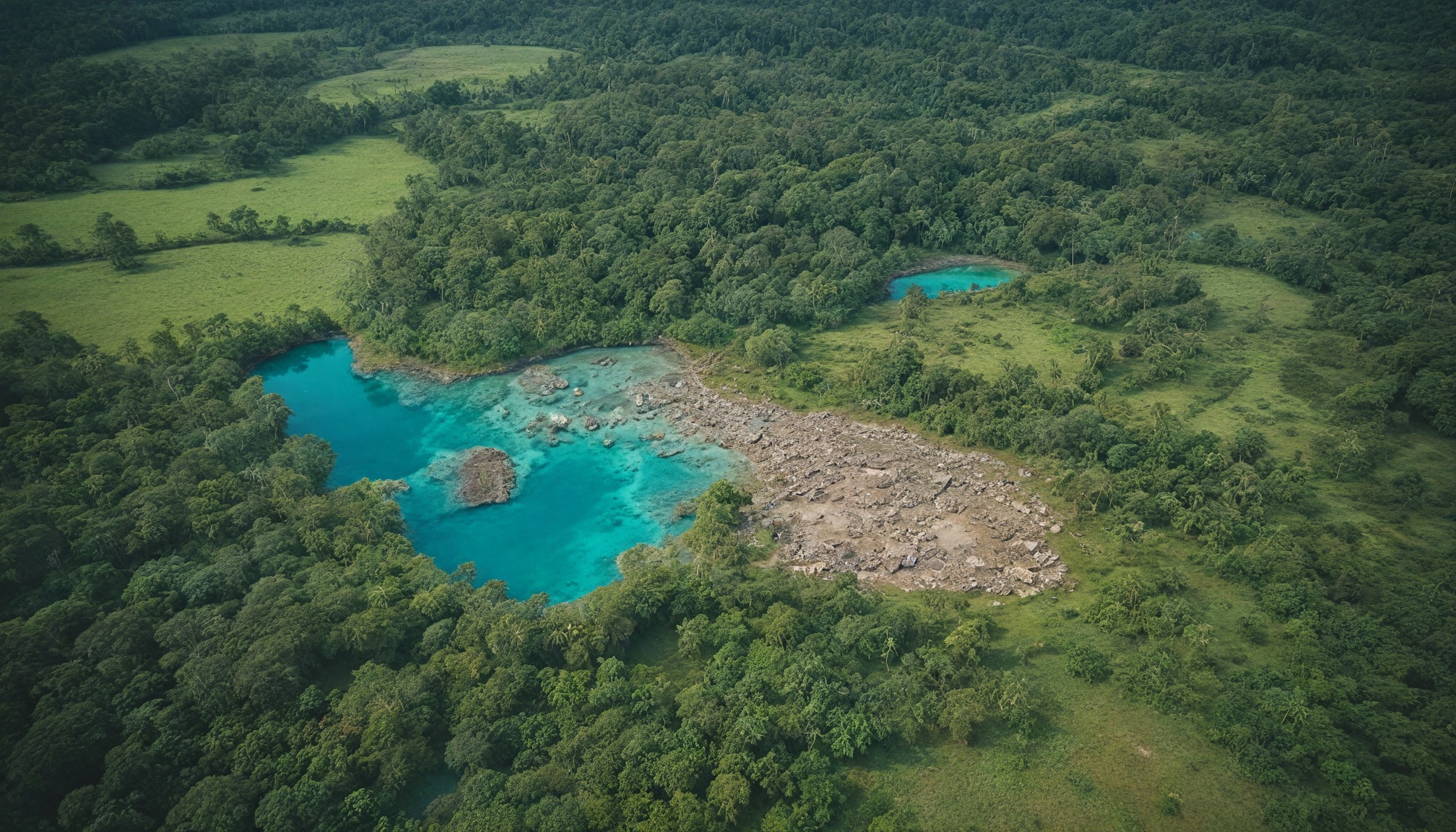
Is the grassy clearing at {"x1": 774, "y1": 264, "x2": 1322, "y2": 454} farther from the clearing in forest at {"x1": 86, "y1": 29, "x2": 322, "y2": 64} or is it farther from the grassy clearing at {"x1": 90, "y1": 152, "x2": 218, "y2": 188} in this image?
the clearing in forest at {"x1": 86, "y1": 29, "x2": 322, "y2": 64}

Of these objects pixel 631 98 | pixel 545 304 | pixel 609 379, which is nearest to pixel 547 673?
pixel 609 379

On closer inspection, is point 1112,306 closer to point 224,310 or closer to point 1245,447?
point 1245,447

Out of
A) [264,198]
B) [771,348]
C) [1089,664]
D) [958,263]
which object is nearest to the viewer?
[1089,664]

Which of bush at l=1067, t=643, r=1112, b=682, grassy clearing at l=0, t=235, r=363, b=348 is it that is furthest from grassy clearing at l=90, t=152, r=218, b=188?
bush at l=1067, t=643, r=1112, b=682

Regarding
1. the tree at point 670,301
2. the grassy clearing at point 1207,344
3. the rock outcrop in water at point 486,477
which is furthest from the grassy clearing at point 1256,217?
the rock outcrop in water at point 486,477

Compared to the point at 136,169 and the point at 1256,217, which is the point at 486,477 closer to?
the point at 136,169

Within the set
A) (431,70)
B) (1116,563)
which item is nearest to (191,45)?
(431,70)
